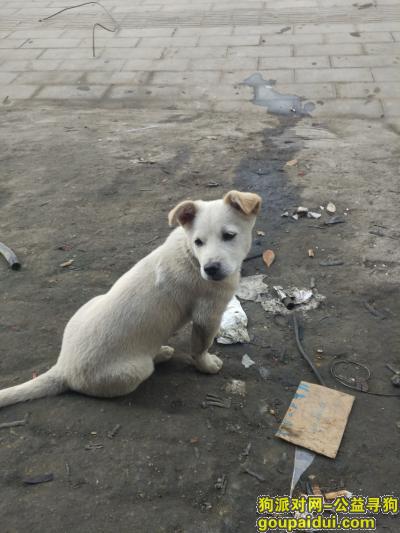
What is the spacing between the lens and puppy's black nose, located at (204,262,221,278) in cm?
326

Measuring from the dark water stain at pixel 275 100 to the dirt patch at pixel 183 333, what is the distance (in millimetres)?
461

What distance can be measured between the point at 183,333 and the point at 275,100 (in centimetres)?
633

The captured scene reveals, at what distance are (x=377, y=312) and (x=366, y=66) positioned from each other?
7.44m

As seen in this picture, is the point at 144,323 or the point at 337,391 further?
the point at 337,391

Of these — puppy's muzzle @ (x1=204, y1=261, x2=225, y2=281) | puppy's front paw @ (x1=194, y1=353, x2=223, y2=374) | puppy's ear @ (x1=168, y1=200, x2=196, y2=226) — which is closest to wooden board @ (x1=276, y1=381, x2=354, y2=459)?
puppy's front paw @ (x1=194, y1=353, x2=223, y2=374)

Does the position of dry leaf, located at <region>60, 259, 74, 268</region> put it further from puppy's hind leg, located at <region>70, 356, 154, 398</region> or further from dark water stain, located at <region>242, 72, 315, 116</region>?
dark water stain, located at <region>242, 72, 315, 116</region>

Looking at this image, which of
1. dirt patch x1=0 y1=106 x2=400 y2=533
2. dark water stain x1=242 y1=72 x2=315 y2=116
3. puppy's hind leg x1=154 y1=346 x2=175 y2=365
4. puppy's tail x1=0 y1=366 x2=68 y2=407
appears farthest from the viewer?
dark water stain x1=242 y1=72 x2=315 y2=116

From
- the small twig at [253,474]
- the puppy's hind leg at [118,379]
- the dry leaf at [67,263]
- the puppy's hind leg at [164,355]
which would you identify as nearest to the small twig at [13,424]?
the puppy's hind leg at [118,379]

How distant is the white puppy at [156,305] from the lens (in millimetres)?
3402

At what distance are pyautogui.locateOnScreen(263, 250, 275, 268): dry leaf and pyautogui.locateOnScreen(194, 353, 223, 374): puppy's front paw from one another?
1.55 metres

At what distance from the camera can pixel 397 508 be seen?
3.05 m

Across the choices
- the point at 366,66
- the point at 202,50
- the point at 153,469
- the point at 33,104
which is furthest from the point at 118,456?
the point at 202,50

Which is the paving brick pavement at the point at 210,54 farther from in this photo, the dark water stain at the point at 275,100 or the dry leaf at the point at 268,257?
the dry leaf at the point at 268,257

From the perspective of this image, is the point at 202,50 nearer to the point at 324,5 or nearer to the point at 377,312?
the point at 324,5
